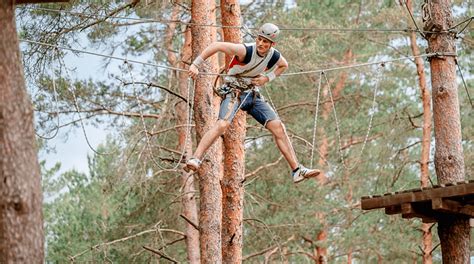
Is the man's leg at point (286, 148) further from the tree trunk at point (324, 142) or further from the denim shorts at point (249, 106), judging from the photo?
the tree trunk at point (324, 142)

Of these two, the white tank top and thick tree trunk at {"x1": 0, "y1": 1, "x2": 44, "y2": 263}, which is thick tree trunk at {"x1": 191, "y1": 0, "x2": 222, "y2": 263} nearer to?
the white tank top

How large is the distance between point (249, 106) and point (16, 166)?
3.16 metres

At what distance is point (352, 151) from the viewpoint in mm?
21141

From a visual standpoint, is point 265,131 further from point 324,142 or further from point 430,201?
point 430,201

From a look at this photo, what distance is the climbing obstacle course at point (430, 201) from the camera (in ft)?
27.3

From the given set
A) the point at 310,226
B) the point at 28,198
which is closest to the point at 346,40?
the point at 310,226

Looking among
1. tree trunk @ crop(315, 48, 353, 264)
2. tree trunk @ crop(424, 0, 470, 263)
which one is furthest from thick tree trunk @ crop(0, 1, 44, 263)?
tree trunk @ crop(315, 48, 353, 264)

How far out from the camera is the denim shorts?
26.8 feet

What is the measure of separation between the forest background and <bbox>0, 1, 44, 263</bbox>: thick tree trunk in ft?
23.7

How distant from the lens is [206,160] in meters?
12.0

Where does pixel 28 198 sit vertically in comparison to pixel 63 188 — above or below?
below

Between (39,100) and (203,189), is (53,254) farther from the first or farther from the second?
(203,189)

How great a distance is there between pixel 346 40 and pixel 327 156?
258cm

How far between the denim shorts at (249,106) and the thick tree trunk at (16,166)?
2697 mm
